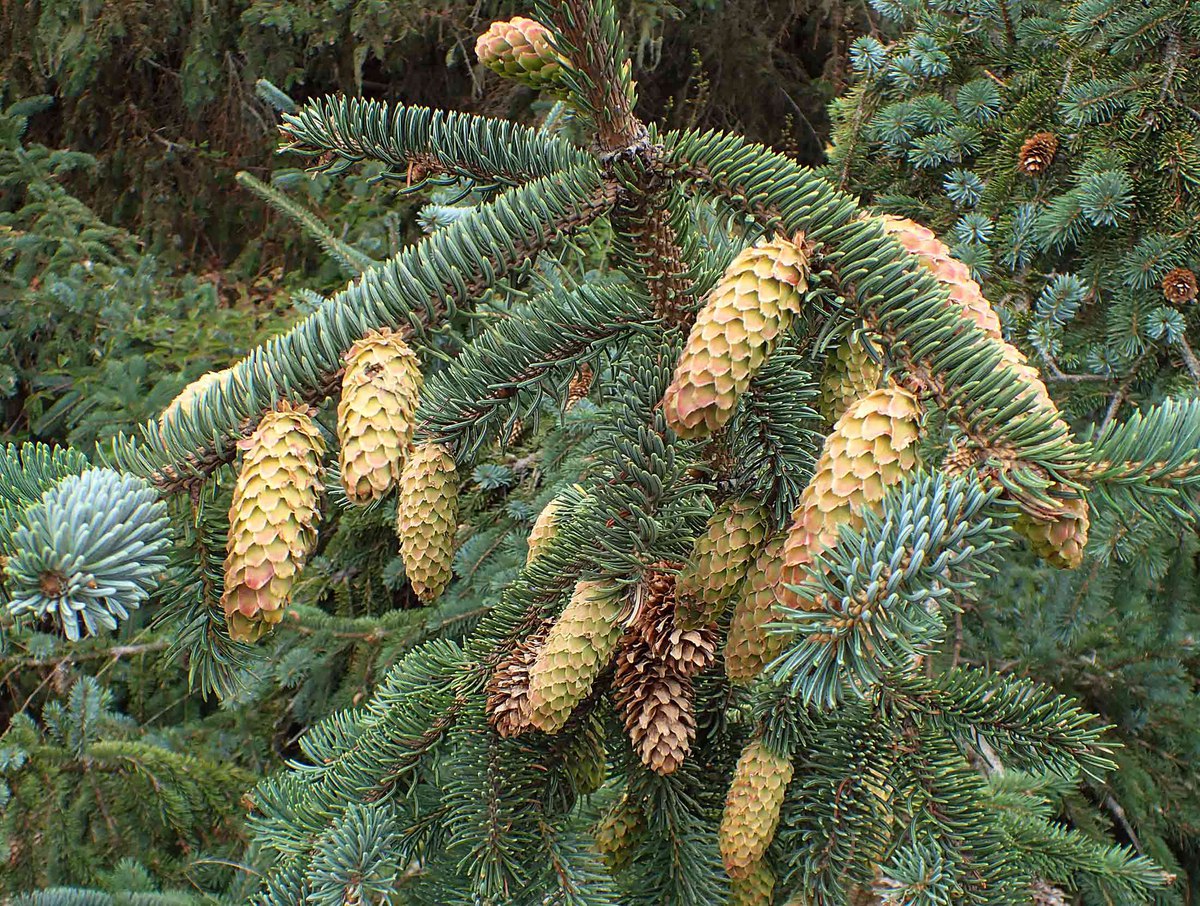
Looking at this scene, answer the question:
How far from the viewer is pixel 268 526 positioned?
0.67 metres

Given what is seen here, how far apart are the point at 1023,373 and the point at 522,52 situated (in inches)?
20.6

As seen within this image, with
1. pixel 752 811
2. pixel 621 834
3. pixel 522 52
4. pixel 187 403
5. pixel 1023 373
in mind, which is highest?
pixel 522 52

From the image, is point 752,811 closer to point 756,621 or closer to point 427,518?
point 756,621

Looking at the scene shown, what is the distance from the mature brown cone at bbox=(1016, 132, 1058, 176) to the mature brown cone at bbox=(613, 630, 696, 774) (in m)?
1.83

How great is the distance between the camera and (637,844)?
1.03m

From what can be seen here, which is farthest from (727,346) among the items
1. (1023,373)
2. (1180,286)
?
(1180,286)

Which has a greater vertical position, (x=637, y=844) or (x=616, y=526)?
(x=616, y=526)

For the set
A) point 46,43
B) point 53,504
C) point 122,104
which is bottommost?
point 122,104

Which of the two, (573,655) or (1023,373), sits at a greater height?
(1023,373)

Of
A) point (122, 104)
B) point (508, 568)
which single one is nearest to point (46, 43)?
point (122, 104)

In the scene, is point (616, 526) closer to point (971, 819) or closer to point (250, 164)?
point (971, 819)

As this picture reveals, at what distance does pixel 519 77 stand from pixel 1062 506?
609 millimetres

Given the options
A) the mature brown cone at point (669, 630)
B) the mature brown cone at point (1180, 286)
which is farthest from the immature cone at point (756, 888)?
the mature brown cone at point (1180, 286)

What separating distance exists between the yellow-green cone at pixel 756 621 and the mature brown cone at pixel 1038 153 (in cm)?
179
